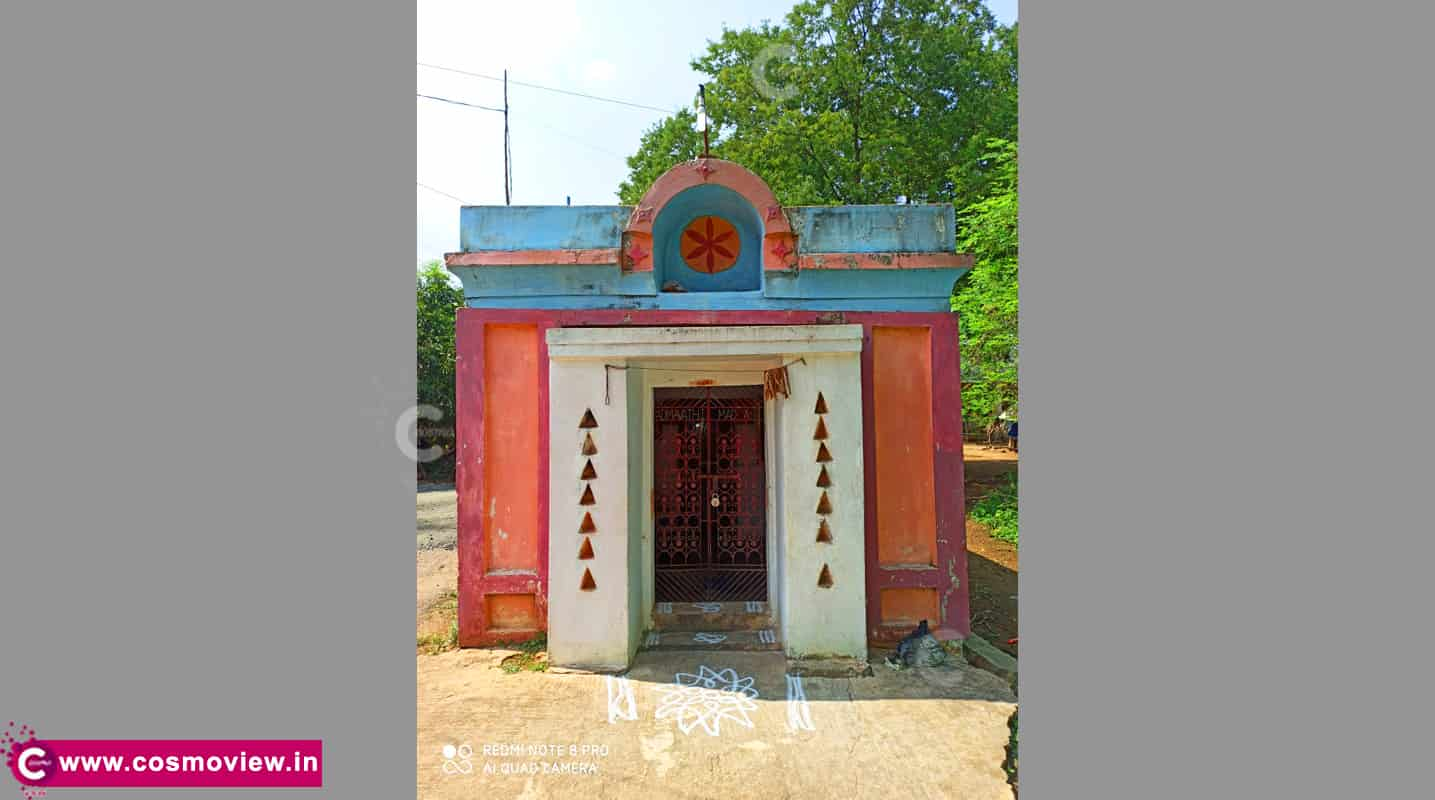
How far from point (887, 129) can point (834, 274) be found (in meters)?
7.51

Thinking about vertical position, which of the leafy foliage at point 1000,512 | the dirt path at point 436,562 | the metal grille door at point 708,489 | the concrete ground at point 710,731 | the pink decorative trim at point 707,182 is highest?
the pink decorative trim at point 707,182

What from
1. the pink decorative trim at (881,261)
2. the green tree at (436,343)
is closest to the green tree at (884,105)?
the pink decorative trim at (881,261)

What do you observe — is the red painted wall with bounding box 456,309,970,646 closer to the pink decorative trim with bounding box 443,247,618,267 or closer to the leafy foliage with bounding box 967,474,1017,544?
the pink decorative trim with bounding box 443,247,618,267

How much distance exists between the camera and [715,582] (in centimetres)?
645

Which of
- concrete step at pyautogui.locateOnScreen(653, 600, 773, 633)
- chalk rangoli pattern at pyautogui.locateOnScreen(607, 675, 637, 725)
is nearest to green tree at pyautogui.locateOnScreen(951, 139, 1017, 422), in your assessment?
concrete step at pyautogui.locateOnScreen(653, 600, 773, 633)

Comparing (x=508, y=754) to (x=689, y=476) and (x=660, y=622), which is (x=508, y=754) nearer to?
(x=660, y=622)

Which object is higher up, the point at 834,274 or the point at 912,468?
the point at 834,274

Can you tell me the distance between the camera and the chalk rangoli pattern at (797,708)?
14.7 ft

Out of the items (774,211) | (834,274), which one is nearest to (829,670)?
Answer: (834,274)

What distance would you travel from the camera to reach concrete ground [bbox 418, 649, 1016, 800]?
3865 mm

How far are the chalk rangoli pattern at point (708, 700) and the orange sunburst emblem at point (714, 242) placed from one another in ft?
12.5

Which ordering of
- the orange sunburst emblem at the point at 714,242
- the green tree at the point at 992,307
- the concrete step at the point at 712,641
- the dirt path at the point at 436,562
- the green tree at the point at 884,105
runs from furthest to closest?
1. the green tree at the point at 884,105
2. the green tree at the point at 992,307
3. the dirt path at the point at 436,562
4. the orange sunburst emblem at the point at 714,242
5. the concrete step at the point at 712,641

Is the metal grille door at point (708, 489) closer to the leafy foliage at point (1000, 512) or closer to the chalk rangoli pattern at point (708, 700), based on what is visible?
the chalk rangoli pattern at point (708, 700)

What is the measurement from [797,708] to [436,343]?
12.9 metres
